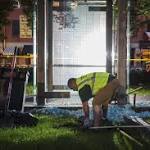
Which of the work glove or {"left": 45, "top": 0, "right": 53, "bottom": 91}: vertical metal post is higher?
{"left": 45, "top": 0, "right": 53, "bottom": 91}: vertical metal post

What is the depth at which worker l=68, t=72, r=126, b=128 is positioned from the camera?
12406 millimetres

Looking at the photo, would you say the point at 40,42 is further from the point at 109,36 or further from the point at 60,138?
the point at 60,138

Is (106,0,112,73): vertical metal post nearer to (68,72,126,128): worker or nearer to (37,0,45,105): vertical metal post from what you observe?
(37,0,45,105): vertical metal post

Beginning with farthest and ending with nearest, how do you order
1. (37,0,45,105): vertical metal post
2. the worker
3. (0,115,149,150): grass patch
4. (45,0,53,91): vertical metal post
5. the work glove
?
(45,0,53,91): vertical metal post, (37,0,45,105): vertical metal post, the work glove, the worker, (0,115,149,150): grass patch

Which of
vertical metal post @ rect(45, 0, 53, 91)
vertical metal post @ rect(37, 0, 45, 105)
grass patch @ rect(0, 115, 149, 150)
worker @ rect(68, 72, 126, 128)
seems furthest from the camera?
vertical metal post @ rect(45, 0, 53, 91)

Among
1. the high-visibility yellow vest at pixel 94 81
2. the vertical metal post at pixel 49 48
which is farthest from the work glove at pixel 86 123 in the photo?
the vertical metal post at pixel 49 48

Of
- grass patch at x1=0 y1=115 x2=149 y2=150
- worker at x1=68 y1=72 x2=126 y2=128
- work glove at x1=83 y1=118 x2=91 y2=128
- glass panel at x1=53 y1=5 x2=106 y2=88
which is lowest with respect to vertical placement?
grass patch at x1=0 y1=115 x2=149 y2=150

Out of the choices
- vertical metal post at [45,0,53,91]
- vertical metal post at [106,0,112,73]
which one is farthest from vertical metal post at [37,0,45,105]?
vertical metal post at [106,0,112,73]

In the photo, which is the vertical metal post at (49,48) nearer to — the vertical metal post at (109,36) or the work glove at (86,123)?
the vertical metal post at (109,36)

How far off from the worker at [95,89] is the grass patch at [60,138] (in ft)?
1.45

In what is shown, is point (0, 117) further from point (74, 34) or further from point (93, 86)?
point (74, 34)

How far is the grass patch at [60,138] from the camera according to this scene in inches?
420

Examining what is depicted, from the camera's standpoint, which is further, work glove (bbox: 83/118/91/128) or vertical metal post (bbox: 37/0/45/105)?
vertical metal post (bbox: 37/0/45/105)

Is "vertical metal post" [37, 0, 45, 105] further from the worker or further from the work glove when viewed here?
the work glove
